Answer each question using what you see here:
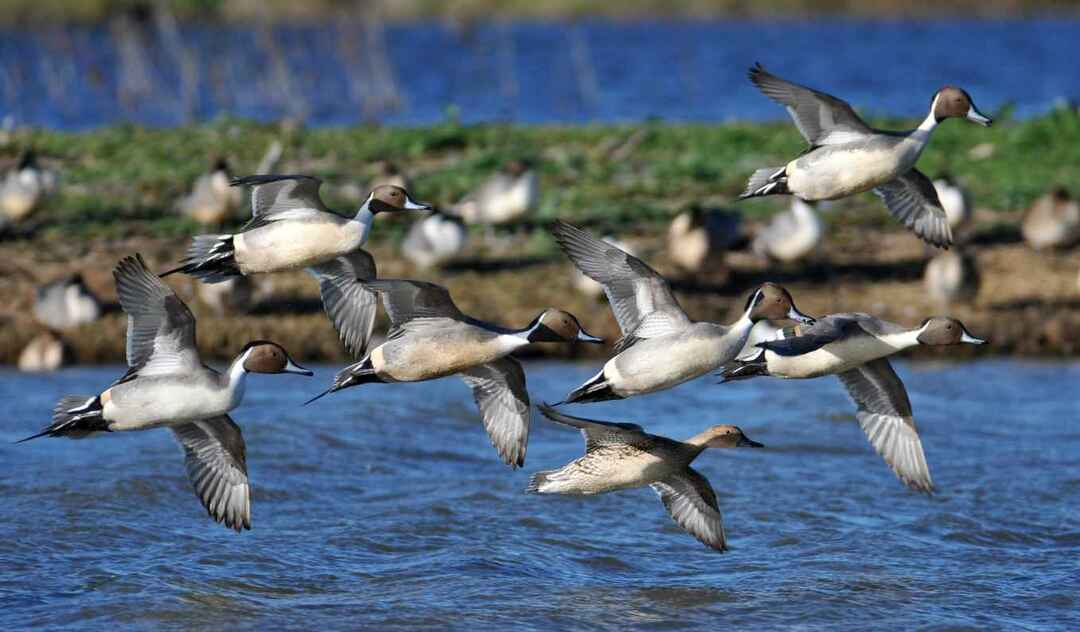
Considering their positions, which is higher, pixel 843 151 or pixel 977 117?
pixel 977 117

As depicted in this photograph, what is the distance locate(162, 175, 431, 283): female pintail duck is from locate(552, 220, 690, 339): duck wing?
71 centimetres

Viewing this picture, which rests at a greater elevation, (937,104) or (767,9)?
(767,9)

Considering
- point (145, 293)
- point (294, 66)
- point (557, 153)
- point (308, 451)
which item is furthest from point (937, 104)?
point (294, 66)

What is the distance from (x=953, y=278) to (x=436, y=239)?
14.2 ft

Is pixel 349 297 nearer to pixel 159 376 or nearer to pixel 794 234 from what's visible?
pixel 159 376

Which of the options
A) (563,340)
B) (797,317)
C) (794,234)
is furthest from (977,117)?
(794,234)

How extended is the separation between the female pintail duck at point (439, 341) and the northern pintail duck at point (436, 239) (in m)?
6.84

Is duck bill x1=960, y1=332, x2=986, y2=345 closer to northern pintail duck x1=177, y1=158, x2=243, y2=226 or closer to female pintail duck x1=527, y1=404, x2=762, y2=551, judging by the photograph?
female pintail duck x1=527, y1=404, x2=762, y2=551

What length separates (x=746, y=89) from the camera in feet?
110

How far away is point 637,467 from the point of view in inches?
308

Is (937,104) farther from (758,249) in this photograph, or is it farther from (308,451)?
(758,249)

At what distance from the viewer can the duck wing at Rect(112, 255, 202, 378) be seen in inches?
283

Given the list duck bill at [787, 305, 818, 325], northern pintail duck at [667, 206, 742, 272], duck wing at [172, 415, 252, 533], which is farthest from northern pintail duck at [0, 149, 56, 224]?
duck bill at [787, 305, 818, 325]

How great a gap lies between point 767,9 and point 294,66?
75.2 feet
